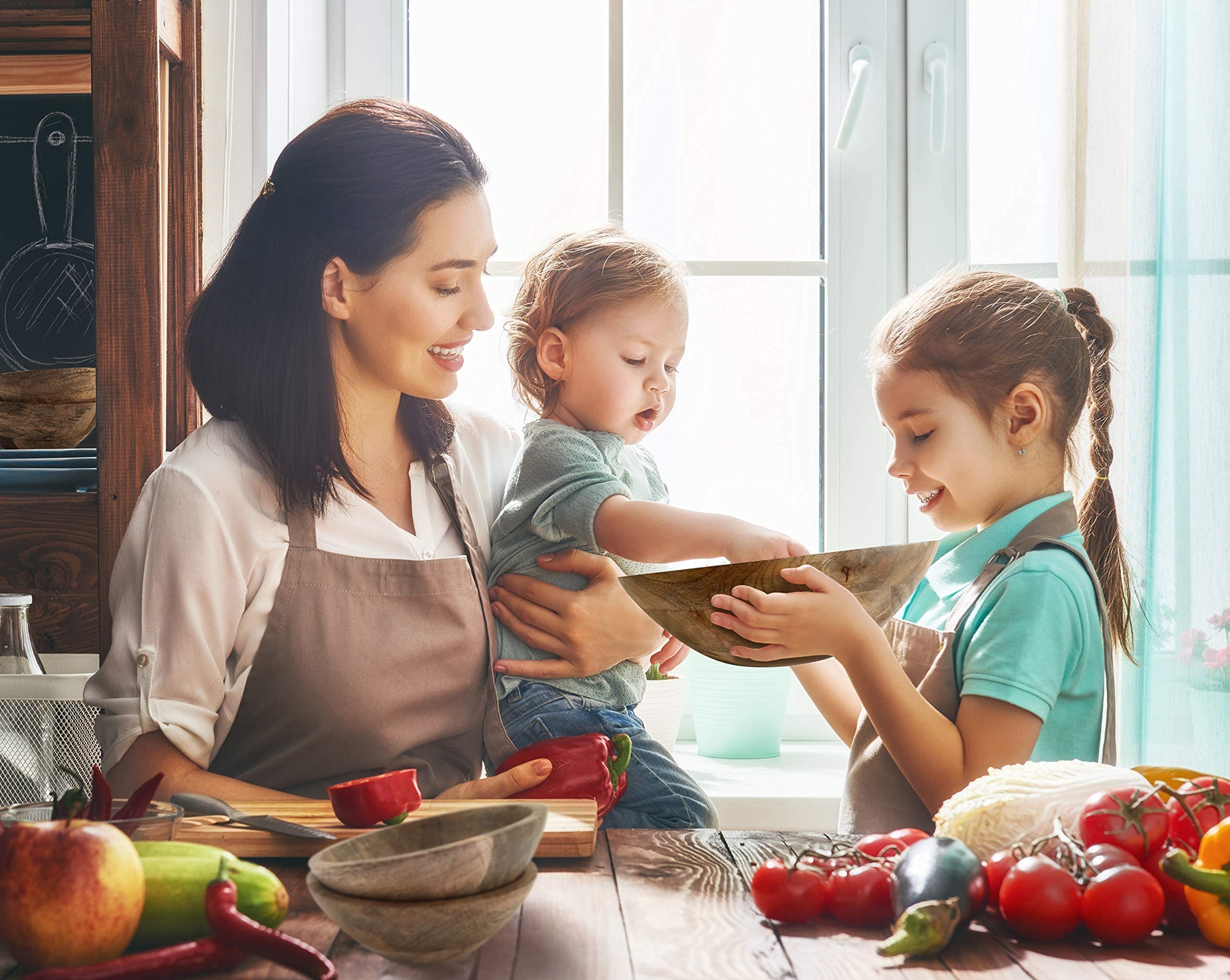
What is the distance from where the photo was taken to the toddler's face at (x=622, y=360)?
4.80 feet

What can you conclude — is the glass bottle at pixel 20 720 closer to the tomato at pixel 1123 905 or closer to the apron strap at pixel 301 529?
the apron strap at pixel 301 529

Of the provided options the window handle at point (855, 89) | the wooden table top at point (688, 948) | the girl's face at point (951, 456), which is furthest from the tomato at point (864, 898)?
the window handle at point (855, 89)

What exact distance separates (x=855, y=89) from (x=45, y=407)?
4.90 ft

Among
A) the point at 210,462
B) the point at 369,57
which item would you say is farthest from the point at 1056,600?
the point at 369,57

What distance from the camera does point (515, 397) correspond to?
1812 millimetres

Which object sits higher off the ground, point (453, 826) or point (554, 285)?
point (554, 285)

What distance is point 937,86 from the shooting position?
207 cm

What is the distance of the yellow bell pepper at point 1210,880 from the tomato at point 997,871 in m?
0.10

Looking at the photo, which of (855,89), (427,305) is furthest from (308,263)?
(855,89)

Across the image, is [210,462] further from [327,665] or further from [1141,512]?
[1141,512]

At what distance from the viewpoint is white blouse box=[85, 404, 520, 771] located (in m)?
1.19

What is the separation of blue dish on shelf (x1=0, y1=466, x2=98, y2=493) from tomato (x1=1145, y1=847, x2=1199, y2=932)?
1.41 metres

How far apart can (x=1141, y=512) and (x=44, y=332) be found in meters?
1.74

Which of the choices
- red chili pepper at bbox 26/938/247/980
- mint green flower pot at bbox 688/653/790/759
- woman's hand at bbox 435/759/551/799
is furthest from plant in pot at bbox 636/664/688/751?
red chili pepper at bbox 26/938/247/980
